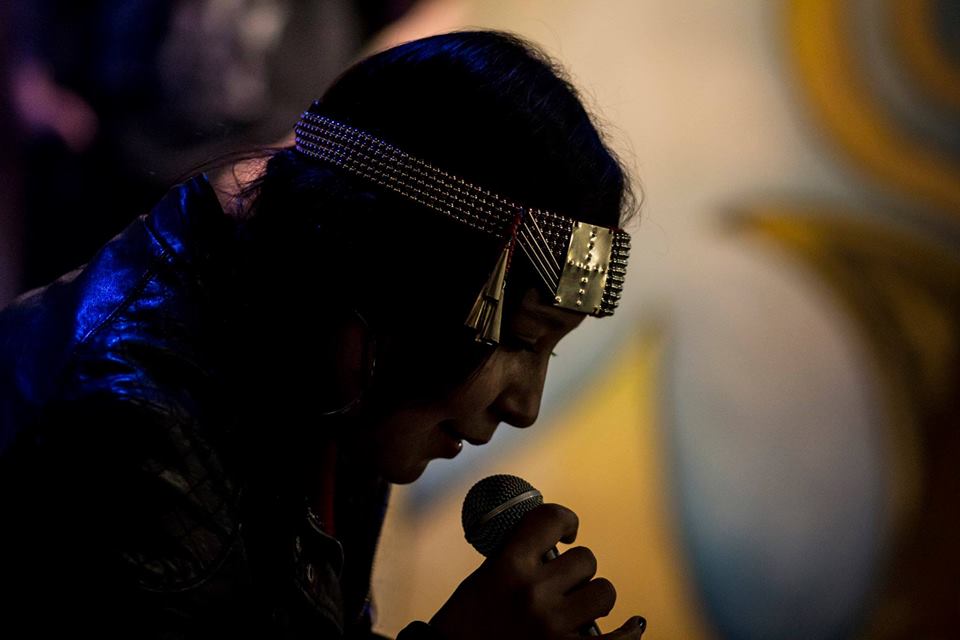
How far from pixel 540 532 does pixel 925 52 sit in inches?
104

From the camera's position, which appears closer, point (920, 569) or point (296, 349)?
point (296, 349)

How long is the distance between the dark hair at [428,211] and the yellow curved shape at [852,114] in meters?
2.27

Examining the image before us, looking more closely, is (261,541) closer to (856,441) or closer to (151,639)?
(151,639)

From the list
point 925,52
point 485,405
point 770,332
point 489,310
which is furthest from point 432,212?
point 925,52

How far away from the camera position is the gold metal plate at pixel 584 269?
1.20m

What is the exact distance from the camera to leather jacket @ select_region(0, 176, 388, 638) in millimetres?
943

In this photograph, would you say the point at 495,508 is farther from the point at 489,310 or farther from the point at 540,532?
the point at 489,310

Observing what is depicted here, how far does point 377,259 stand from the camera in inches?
45.9

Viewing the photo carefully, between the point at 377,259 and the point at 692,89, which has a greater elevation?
the point at 692,89

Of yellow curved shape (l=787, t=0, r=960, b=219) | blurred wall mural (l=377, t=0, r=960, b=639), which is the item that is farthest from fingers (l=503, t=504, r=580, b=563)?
yellow curved shape (l=787, t=0, r=960, b=219)

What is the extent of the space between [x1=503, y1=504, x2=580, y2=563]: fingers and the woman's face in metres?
0.15

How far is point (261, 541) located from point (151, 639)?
0.75ft

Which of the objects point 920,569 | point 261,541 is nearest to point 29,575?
point 261,541

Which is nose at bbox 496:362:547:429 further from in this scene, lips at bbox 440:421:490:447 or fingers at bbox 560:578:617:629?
fingers at bbox 560:578:617:629
